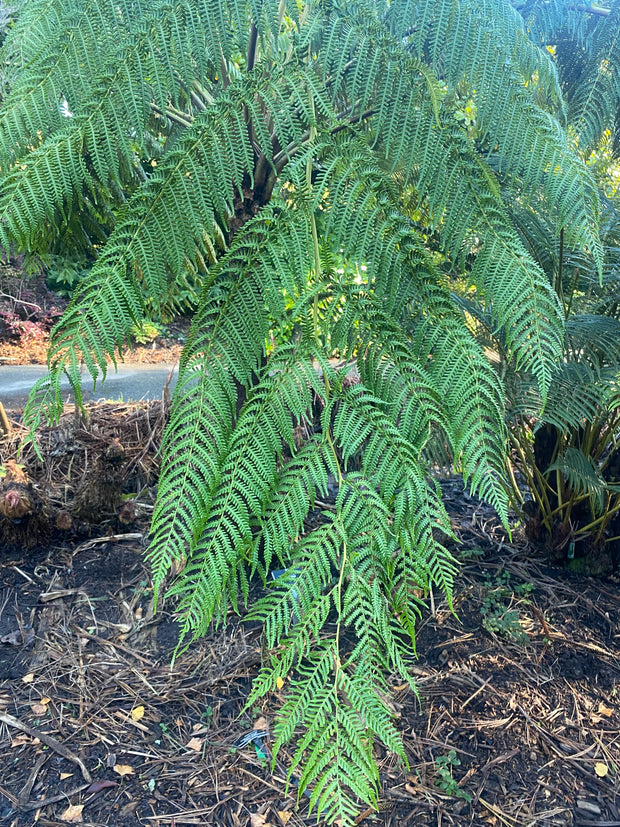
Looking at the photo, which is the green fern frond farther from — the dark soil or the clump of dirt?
the clump of dirt

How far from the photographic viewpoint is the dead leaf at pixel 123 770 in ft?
6.28

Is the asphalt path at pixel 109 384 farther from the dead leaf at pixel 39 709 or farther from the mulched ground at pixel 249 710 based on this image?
the dead leaf at pixel 39 709

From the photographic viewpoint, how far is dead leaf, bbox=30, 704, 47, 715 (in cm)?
212

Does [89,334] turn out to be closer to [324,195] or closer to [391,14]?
[324,195]

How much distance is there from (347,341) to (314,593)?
47cm

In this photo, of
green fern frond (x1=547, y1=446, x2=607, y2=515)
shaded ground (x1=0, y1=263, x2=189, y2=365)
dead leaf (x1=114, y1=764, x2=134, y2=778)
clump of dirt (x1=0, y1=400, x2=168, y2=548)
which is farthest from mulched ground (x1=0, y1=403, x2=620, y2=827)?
shaded ground (x1=0, y1=263, x2=189, y2=365)

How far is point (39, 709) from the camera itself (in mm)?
2125

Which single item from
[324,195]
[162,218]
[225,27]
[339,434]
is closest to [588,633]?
[339,434]

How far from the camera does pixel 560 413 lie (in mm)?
1912

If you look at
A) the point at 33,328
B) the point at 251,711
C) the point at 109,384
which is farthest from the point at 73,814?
the point at 33,328

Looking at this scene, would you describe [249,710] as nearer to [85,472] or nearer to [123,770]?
[123,770]

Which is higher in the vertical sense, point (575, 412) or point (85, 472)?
point (575, 412)

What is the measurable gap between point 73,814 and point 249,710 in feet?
2.02

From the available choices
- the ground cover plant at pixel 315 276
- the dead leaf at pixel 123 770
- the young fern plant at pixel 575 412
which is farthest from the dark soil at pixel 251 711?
the ground cover plant at pixel 315 276
